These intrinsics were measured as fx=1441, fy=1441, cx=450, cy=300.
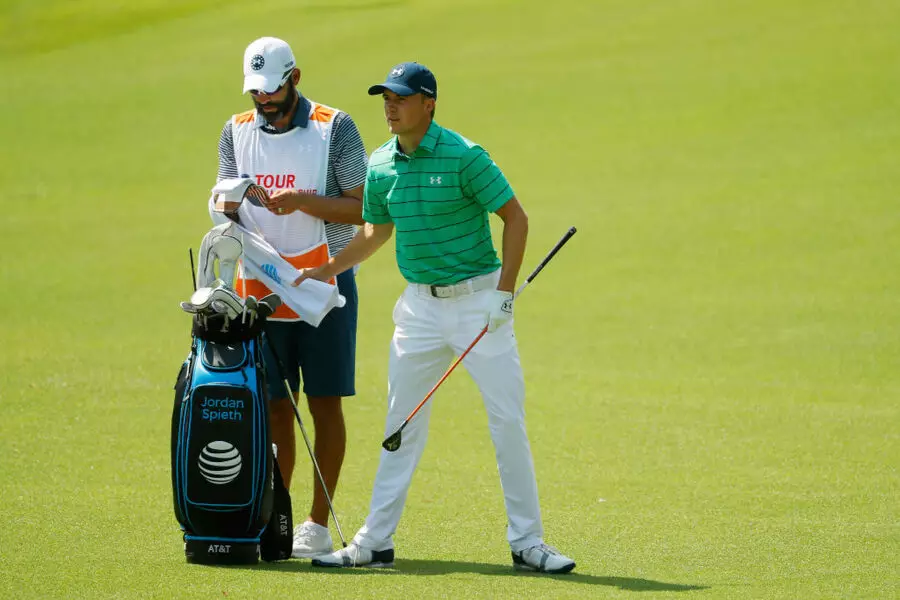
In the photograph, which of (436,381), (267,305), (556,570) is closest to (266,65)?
(267,305)

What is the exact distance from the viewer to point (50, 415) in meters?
8.67

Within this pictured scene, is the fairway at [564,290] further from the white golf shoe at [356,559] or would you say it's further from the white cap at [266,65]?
the white cap at [266,65]

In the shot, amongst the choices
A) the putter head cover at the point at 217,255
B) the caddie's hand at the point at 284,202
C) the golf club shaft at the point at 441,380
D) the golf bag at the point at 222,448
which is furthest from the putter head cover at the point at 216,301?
the golf club shaft at the point at 441,380

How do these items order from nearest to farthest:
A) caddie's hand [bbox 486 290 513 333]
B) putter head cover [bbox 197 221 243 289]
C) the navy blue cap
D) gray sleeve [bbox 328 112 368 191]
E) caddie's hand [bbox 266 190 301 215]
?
1. caddie's hand [bbox 486 290 513 333]
2. the navy blue cap
3. putter head cover [bbox 197 221 243 289]
4. caddie's hand [bbox 266 190 301 215]
5. gray sleeve [bbox 328 112 368 191]

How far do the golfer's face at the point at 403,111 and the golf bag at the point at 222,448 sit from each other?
97cm

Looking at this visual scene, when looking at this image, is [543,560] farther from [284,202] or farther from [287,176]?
[287,176]

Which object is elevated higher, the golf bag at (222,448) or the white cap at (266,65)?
the white cap at (266,65)

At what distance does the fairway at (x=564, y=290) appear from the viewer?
594 centimetres

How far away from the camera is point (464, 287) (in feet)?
18.2

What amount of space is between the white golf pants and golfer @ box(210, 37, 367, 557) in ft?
1.54

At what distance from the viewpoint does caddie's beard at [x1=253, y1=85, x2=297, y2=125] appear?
19.8 ft

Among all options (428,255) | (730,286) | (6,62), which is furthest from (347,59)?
(428,255)

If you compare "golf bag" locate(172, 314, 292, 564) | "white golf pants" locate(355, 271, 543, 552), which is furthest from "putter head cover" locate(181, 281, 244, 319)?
"white golf pants" locate(355, 271, 543, 552)

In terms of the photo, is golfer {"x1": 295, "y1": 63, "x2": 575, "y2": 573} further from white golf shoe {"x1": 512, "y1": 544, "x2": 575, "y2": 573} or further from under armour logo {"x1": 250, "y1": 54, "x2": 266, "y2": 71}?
under armour logo {"x1": 250, "y1": 54, "x2": 266, "y2": 71}
